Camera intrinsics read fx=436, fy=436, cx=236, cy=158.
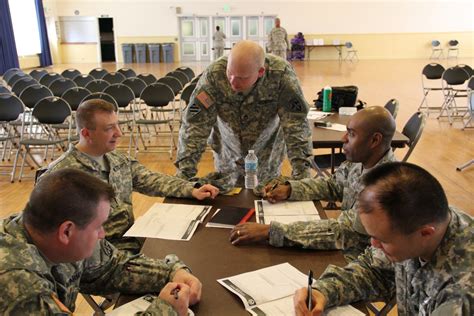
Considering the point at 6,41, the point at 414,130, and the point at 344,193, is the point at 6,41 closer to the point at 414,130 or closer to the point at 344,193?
the point at 414,130

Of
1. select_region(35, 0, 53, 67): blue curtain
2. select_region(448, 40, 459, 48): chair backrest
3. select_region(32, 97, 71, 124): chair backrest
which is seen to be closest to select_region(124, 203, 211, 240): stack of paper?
select_region(32, 97, 71, 124): chair backrest

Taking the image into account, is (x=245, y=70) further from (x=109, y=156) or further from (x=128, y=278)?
(x=128, y=278)

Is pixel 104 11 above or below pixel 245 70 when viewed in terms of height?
above

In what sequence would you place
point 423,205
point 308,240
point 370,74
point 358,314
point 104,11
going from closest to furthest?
point 423,205 → point 358,314 → point 308,240 → point 370,74 → point 104,11

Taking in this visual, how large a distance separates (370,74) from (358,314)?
557 inches

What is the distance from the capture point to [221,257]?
5.36 ft

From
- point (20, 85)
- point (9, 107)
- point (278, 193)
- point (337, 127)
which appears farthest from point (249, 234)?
point (20, 85)

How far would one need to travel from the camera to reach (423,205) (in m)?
1.09

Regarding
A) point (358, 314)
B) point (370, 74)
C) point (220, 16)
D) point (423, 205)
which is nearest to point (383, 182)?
point (423, 205)

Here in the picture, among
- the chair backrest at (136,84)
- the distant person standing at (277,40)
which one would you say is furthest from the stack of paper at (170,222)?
the distant person standing at (277,40)

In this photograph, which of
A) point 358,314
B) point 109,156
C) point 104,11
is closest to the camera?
Answer: point 358,314

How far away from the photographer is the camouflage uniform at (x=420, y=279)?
109 centimetres

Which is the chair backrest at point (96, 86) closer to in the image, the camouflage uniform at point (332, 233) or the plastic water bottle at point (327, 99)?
the plastic water bottle at point (327, 99)

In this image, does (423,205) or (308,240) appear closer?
(423,205)
